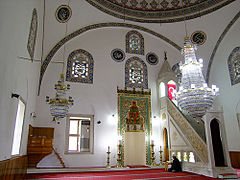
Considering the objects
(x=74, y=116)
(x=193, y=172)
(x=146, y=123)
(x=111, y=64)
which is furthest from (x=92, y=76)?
(x=193, y=172)

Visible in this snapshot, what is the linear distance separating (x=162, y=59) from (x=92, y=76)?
140 inches

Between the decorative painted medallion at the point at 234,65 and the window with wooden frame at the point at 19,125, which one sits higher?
the decorative painted medallion at the point at 234,65

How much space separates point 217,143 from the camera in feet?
18.6

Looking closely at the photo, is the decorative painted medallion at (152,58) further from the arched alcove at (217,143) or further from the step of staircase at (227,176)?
the step of staircase at (227,176)

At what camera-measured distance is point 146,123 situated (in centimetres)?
852

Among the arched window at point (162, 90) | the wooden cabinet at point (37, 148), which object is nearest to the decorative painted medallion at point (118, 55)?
the arched window at point (162, 90)

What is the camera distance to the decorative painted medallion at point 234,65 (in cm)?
805

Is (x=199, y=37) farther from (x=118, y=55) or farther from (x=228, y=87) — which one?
(x=118, y=55)

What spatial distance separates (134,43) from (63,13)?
3.48 m

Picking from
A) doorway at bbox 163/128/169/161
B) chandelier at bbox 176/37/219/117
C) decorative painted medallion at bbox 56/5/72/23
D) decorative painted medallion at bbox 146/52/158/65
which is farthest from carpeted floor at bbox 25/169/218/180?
decorative painted medallion at bbox 56/5/72/23

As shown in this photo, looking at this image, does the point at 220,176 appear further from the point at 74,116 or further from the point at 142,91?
the point at 74,116

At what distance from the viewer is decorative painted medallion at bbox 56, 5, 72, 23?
731 centimetres

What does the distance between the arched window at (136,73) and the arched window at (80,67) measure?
163cm

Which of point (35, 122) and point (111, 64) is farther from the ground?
point (111, 64)
